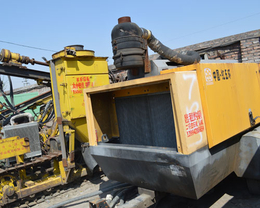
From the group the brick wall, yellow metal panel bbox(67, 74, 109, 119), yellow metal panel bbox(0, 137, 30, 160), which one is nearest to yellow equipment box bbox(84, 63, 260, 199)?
yellow metal panel bbox(67, 74, 109, 119)

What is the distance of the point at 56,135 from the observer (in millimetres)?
6078

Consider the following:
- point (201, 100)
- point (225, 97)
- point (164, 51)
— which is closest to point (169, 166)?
point (201, 100)

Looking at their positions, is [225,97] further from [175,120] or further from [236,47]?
[236,47]

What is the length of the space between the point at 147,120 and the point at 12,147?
294cm

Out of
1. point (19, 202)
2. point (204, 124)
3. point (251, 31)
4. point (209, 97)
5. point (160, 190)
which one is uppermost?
point (251, 31)

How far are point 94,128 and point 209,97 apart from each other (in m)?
1.82

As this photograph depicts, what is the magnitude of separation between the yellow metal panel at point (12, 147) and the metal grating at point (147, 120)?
2222 millimetres

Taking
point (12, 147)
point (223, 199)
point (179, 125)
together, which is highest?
point (179, 125)

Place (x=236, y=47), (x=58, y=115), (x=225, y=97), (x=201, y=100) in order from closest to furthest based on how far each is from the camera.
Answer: (x=201, y=100) → (x=225, y=97) → (x=58, y=115) → (x=236, y=47)

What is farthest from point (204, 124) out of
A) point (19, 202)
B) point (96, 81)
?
point (19, 202)

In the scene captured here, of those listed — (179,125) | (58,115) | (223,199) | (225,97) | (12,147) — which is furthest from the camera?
(58,115)

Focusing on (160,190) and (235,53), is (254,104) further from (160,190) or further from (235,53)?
(235,53)

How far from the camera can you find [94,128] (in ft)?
12.5

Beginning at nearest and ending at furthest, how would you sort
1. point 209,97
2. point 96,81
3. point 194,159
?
point 194,159, point 209,97, point 96,81
